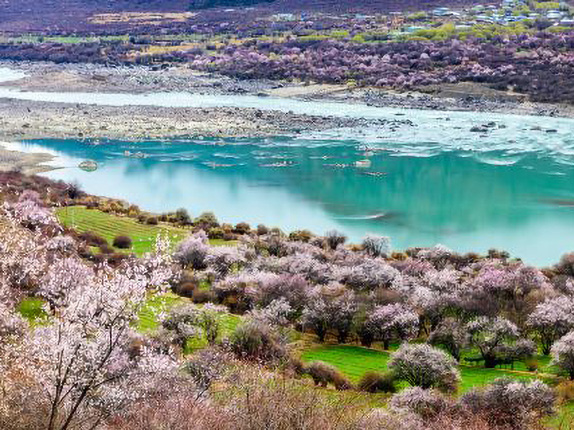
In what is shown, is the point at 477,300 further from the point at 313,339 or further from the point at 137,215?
the point at 137,215

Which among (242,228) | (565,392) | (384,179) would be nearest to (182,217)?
(242,228)

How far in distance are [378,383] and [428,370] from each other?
3.58 ft

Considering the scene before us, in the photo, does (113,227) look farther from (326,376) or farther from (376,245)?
(326,376)

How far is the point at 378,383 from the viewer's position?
16656 mm

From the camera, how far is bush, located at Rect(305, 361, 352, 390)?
1662cm

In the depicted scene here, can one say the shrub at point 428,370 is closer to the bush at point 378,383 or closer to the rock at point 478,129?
the bush at point 378,383

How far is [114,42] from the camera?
9300cm

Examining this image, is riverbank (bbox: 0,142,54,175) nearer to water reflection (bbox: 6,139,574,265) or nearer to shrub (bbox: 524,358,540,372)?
water reflection (bbox: 6,139,574,265)

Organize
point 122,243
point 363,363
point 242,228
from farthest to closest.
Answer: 1. point 242,228
2. point 122,243
3. point 363,363

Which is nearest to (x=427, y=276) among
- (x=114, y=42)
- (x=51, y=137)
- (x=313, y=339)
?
(x=313, y=339)

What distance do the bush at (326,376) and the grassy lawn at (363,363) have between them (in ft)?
1.75

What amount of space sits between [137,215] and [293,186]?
8.77 m

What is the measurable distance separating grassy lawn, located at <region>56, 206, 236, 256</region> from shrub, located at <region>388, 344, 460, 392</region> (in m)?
13.9

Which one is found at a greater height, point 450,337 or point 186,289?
point 450,337
